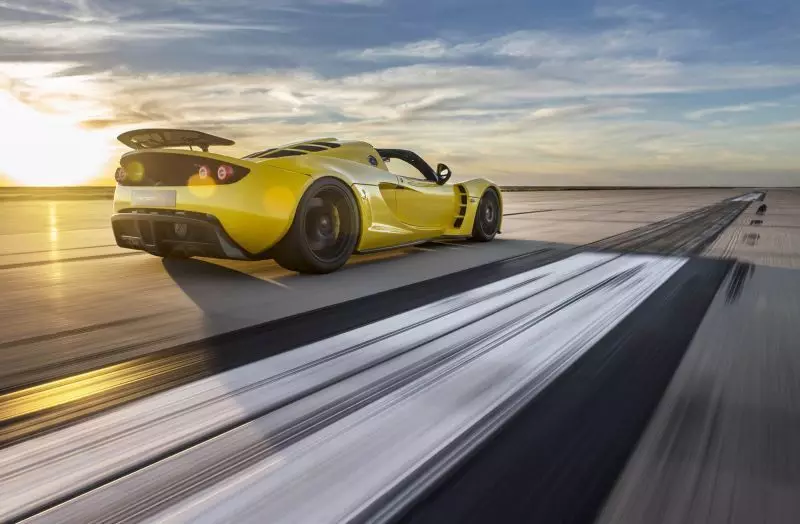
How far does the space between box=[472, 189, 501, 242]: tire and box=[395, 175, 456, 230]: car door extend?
68 centimetres

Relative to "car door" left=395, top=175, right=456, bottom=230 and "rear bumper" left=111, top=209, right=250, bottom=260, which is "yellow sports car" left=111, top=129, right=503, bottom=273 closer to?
"rear bumper" left=111, top=209, right=250, bottom=260

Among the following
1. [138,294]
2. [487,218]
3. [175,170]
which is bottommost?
[138,294]

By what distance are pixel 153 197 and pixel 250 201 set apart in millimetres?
868

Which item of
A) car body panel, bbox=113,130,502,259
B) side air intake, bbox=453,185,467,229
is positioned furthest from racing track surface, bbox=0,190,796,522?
side air intake, bbox=453,185,467,229

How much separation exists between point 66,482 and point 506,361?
1.87 meters

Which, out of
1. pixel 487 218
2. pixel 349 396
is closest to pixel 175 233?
pixel 349 396

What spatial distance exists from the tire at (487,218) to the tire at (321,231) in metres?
3.01

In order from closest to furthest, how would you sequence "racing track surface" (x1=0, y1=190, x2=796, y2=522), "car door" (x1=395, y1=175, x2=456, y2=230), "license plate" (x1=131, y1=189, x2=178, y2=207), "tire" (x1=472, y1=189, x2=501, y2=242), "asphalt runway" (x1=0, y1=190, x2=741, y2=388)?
"racing track surface" (x1=0, y1=190, x2=796, y2=522) → "asphalt runway" (x1=0, y1=190, x2=741, y2=388) → "license plate" (x1=131, y1=189, x2=178, y2=207) → "car door" (x1=395, y1=175, x2=456, y2=230) → "tire" (x1=472, y1=189, x2=501, y2=242)

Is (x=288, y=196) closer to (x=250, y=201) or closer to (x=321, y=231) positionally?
(x=250, y=201)

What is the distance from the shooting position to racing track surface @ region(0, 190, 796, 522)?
1.77 m

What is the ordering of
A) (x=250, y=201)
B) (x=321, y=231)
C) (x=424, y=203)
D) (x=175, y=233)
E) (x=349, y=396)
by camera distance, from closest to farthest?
(x=349, y=396) → (x=250, y=201) → (x=175, y=233) → (x=321, y=231) → (x=424, y=203)

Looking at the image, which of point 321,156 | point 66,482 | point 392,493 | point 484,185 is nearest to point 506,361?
point 392,493

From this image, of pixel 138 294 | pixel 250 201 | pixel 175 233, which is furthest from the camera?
pixel 175 233

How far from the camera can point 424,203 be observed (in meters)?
7.42
